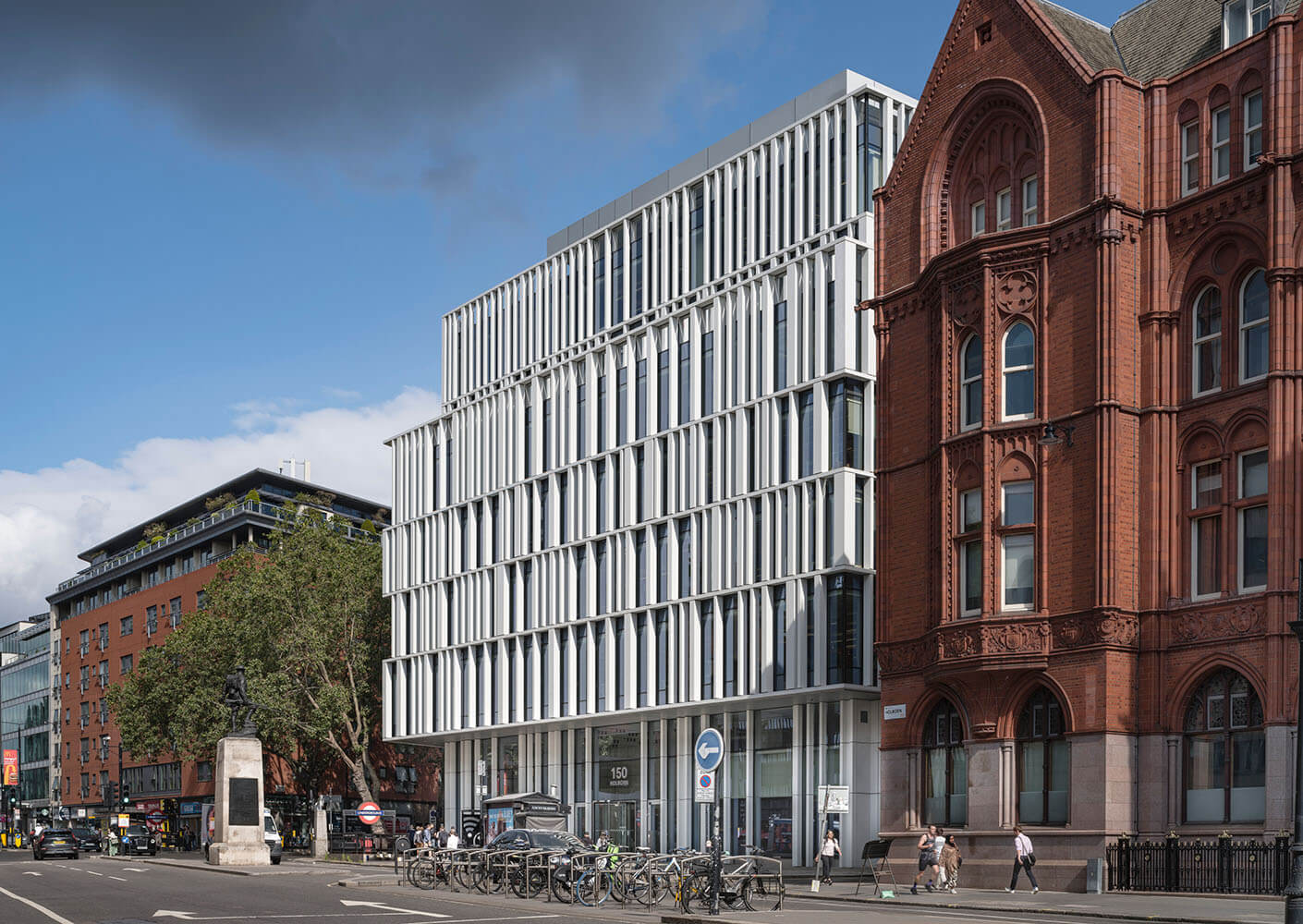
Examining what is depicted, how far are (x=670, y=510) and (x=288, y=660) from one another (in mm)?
24442

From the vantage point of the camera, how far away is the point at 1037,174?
39.8 metres

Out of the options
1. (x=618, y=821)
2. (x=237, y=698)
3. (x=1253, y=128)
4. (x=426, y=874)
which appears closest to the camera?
(x=1253, y=128)

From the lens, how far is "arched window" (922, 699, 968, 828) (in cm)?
3997

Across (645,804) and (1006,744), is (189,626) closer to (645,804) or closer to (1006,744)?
(645,804)

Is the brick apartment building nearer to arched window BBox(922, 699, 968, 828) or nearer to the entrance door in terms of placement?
the entrance door

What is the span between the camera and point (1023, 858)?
117 ft

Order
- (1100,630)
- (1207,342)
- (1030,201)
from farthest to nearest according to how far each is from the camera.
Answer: (1030,201)
(1207,342)
(1100,630)

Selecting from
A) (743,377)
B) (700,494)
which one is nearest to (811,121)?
(743,377)

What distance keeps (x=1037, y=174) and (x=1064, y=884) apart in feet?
54.5

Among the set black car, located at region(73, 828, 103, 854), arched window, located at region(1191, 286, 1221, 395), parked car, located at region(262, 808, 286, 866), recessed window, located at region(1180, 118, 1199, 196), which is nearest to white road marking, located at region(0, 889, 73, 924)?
parked car, located at region(262, 808, 286, 866)

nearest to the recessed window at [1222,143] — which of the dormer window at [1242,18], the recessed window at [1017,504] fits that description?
the dormer window at [1242,18]

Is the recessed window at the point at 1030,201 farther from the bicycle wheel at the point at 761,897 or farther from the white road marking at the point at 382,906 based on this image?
the white road marking at the point at 382,906

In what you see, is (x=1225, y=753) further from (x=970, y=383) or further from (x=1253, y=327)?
(x=970, y=383)

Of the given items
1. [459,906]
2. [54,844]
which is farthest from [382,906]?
[54,844]
